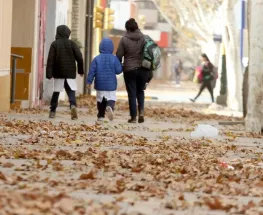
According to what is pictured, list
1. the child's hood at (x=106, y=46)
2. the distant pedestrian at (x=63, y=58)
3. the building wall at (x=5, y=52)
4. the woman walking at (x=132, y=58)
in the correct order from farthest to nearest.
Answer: the building wall at (x=5, y=52) → the distant pedestrian at (x=63, y=58) → the woman walking at (x=132, y=58) → the child's hood at (x=106, y=46)

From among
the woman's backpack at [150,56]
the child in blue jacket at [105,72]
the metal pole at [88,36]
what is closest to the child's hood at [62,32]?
the child in blue jacket at [105,72]

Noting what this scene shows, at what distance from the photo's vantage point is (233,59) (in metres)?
36.8

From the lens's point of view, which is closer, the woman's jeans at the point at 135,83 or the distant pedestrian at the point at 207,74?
the woman's jeans at the point at 135,83

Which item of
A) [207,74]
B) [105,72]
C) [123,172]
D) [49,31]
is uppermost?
[49,31]

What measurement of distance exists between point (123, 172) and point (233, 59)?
25827mm

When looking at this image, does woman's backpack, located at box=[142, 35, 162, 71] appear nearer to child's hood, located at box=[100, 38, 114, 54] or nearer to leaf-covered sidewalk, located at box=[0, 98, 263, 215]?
child's hood, located at box=[100, 38, 114, 54]

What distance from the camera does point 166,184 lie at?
1037 centimetres

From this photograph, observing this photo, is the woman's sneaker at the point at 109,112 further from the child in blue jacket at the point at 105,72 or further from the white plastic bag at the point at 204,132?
the white plastic bag at the point at 204,132

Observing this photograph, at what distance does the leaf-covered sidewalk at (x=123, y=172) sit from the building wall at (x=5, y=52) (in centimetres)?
384

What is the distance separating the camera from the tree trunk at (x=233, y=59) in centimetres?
3688

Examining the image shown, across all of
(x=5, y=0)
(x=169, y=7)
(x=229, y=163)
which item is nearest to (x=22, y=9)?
(x=5, y=0)

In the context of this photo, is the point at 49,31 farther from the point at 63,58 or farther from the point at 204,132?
the point at 204,132

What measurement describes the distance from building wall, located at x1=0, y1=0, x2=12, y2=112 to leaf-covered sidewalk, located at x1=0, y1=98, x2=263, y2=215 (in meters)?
3.84

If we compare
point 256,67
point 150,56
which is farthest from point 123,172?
point 256,67
